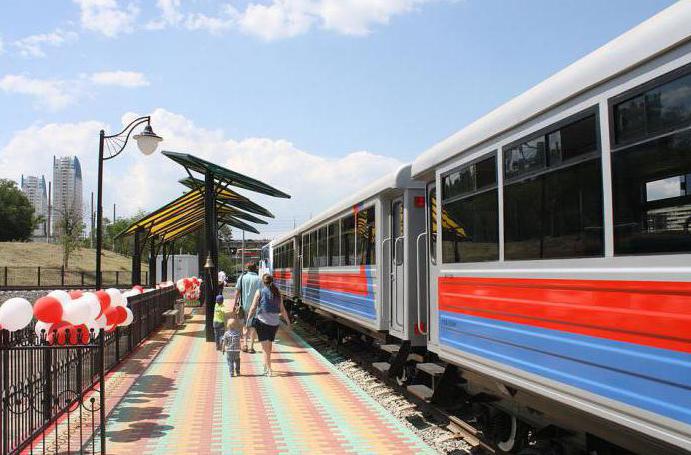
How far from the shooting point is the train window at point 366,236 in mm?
9587

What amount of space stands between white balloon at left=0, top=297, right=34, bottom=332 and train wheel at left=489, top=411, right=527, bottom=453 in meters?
4.04

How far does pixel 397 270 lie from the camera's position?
8.62 m

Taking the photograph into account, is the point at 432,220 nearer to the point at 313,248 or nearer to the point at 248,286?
the point at 248,286

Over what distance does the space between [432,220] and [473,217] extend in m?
1.55

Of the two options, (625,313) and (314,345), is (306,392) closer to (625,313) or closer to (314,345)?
(625,313)

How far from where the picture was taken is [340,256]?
12023 mm

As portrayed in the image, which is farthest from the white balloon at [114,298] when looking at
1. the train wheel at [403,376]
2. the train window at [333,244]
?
the train window at [333,244]

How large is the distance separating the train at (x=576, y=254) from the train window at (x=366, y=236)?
2.21m

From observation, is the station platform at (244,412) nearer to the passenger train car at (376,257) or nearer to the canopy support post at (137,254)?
the passenger train car at (376,257)

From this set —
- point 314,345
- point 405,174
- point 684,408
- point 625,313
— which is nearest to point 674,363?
point 684,408

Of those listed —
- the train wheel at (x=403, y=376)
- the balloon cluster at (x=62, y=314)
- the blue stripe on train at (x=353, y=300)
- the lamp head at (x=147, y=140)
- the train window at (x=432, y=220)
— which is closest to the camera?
the balloon cluster at (x=62, y=314)

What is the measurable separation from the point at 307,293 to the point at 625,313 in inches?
521

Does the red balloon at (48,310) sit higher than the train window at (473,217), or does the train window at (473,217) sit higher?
the train window at (473,217)

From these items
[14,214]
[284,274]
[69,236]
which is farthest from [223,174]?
[14,214]
